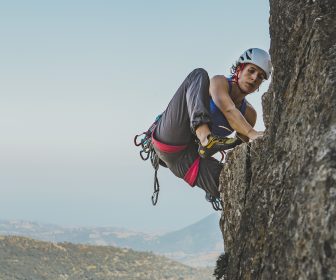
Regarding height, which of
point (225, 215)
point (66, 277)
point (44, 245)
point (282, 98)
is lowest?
point (225, 215)

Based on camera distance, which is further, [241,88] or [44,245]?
[44,245]

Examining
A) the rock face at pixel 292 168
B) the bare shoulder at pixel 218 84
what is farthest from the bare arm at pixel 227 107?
the rock face at pixel 292 168

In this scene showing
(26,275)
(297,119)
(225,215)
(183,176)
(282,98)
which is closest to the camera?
(297,119)

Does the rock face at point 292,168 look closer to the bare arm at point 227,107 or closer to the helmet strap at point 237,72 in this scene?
the bare arm at point 227,107

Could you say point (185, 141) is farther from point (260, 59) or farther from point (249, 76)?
point (260, 59)

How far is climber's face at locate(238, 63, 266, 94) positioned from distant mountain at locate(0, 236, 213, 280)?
81999 millimetres

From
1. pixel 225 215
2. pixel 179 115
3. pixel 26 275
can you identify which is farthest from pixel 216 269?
pixel 26 275

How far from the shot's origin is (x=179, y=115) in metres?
6.61

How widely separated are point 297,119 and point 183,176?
308 centimetres

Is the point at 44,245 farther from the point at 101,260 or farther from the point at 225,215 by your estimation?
the point at 225,215

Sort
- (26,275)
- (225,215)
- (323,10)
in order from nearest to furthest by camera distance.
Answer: (323,10)
(225,215)
(26,275)

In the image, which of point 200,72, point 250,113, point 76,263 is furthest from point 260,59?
point 76,263

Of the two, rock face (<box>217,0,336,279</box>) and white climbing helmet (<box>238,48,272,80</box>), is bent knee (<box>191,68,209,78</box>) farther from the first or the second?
rock face (<box>217,0,336,279</box>)

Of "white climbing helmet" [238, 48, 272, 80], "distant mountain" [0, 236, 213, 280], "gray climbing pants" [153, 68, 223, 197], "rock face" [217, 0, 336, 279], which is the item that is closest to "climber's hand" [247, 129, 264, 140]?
"rock face" [217, 0, 336, 279]
